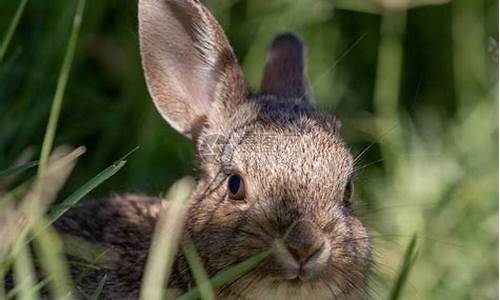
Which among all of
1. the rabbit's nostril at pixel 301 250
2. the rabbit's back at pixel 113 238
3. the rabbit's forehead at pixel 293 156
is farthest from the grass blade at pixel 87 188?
the rabbit's forehead at pixel 293 156

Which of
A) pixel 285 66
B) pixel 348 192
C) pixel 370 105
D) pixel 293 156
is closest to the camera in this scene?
pixel 293 156

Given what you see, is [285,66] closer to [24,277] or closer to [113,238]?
[113,238]

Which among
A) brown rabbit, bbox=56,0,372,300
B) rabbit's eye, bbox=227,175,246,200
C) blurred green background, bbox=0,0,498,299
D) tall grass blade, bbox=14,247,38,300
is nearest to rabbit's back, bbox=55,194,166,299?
brown rabbit, bbox=56,0,372,300

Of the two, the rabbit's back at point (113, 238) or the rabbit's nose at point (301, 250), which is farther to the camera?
the rabbit's back at point (113, 238)

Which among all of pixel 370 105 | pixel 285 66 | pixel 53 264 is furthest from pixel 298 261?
pixel 370 105

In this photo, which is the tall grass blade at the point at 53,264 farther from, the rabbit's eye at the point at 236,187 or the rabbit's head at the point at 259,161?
the rabbit's eye at the point at 236,187

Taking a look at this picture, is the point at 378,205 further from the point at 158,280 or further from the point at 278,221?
the point at 158,280

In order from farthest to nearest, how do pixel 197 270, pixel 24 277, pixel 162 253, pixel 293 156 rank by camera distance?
pixel 293 156
pixel 197 270
pixel 24 277
pixel 162 253
